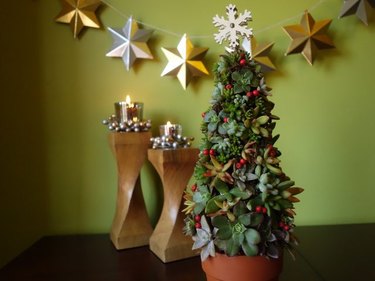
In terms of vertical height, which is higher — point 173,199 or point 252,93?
point 252,93

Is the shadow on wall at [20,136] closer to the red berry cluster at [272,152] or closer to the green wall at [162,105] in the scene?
the green wall at [162,105]

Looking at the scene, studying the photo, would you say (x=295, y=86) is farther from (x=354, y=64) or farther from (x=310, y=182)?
(x=310, y=182)

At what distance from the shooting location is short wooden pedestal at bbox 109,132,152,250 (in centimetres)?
76

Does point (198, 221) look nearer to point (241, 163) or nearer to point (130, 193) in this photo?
point (241, 163)

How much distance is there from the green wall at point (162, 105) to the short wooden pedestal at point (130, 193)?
0.35 ft

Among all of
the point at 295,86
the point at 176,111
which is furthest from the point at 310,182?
the point at 176,111

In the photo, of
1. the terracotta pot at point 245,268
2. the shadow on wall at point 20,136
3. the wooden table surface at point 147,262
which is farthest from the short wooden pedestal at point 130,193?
the terracotta pot at point 245,268

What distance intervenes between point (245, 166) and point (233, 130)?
0.06 meters

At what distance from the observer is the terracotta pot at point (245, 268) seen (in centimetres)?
46

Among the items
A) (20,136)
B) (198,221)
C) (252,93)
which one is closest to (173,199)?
(198,221)

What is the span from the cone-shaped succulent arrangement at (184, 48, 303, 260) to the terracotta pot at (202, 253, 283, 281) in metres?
0.01

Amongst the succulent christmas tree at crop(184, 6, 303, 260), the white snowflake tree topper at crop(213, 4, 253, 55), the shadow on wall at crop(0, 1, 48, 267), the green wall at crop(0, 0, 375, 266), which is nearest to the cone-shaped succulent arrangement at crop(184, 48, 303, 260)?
the succulent christmas tree at crop(184, 6, 303, 260)

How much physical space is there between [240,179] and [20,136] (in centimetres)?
65

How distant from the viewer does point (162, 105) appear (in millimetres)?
907
